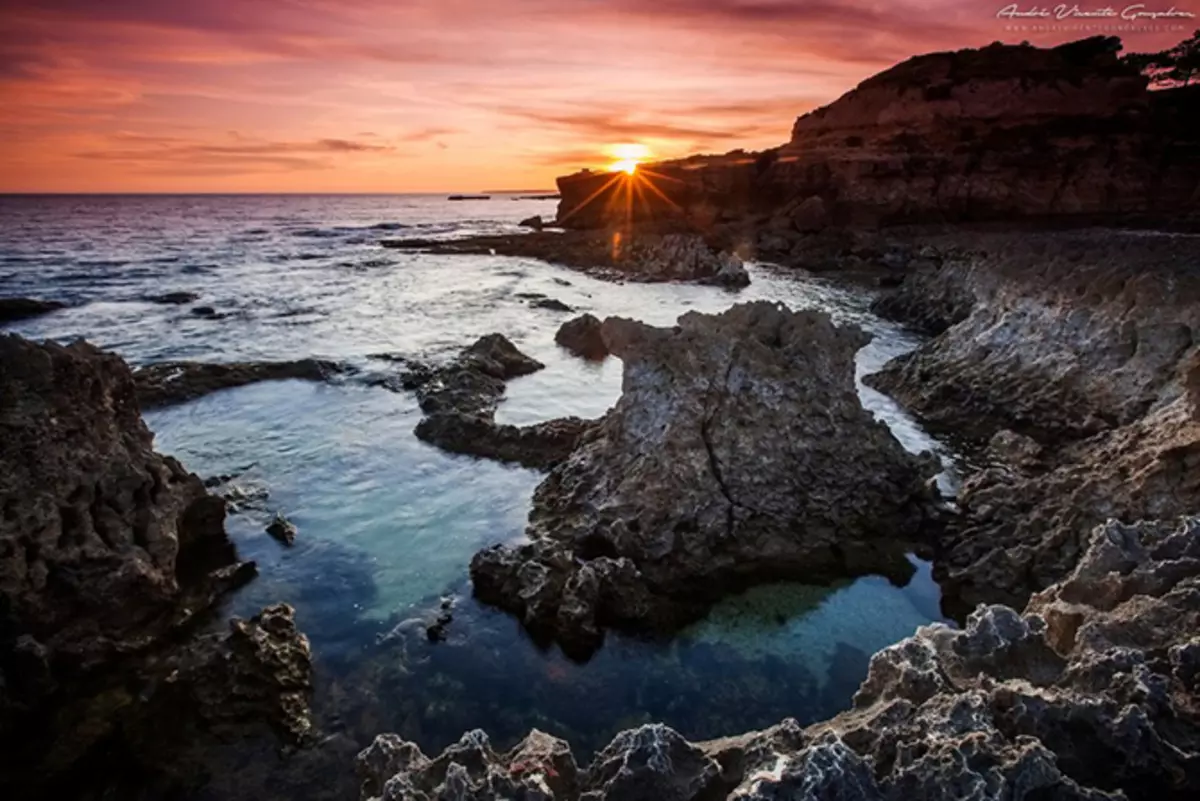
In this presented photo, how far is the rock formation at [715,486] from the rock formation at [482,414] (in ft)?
7.89

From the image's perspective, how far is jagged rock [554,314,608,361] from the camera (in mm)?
23703

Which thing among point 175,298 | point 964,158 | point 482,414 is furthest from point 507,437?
point 964,158

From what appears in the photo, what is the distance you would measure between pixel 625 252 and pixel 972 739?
174 ft

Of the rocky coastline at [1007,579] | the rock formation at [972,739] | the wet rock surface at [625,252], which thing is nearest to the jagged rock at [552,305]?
the wet rock surface at [625,252]

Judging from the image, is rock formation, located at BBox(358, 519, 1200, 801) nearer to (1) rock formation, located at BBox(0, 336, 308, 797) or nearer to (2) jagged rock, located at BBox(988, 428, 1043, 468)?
(1) rock formation, located at BBox(0, 336, 308, 797)

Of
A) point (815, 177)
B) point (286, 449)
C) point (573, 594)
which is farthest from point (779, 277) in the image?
point (573, 594)

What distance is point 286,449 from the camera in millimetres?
15219

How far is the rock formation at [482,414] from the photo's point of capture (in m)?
14.5

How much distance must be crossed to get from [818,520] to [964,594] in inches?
86.9

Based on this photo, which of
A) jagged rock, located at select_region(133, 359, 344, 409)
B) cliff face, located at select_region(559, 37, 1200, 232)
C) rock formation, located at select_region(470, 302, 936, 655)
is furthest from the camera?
cliff face, located at select_region(559, 37, 1200, 232)

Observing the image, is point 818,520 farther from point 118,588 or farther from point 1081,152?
point 1081,152

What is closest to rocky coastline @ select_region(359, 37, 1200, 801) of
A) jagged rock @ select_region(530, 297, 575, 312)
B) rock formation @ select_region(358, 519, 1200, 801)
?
rock formation @ select_region(358, 519, 1200, 801)

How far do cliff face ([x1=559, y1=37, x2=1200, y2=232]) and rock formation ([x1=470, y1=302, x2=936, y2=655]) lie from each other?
153 feet

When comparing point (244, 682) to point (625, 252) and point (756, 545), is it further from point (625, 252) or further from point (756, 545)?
point (625, 252)
